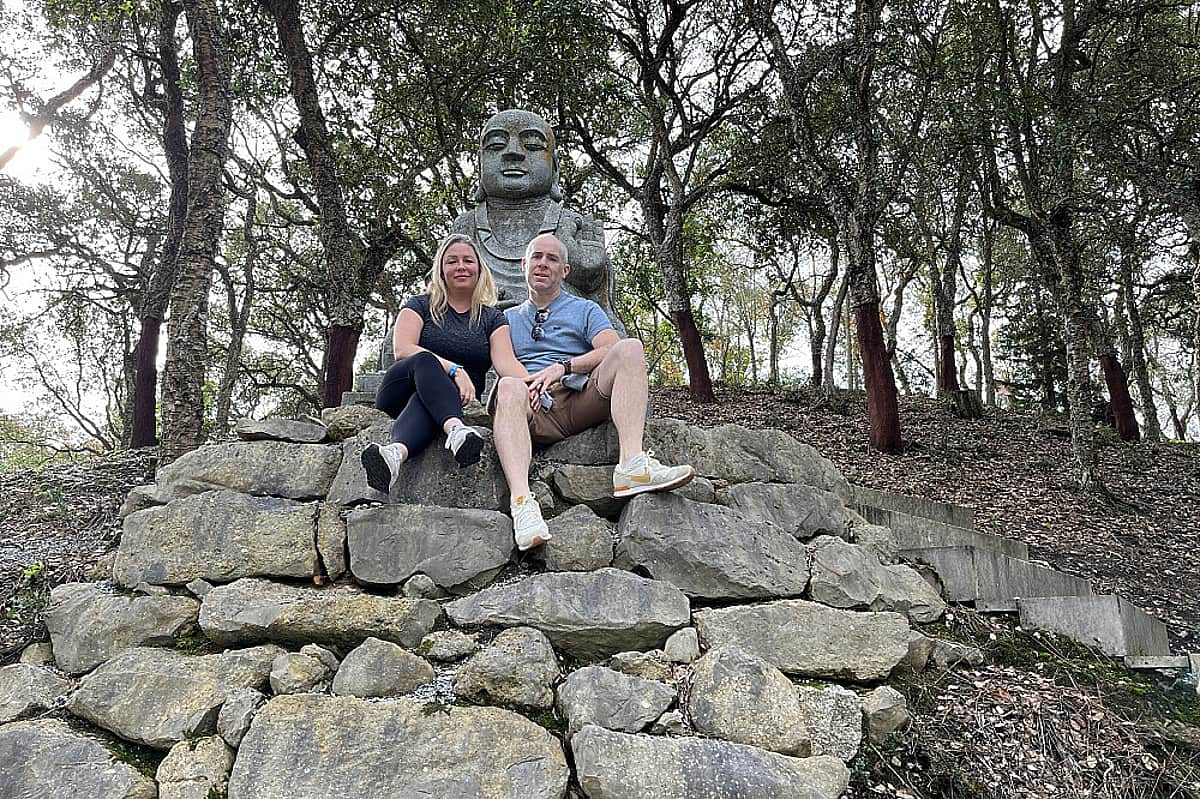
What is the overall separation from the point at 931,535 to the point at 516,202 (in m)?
3.24

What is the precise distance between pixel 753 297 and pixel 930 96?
13.7 metres

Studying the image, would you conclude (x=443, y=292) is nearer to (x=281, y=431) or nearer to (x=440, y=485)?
(x=440, y=485)

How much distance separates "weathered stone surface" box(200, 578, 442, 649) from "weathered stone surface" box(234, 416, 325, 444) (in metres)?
0.96

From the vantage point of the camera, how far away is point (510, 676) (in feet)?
8.64

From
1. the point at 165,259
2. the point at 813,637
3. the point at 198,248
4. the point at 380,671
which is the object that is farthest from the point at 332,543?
the point at 165,259

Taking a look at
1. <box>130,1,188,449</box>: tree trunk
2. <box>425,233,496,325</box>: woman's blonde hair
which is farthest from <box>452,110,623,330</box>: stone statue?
<box>130,1,188,449</box>: tree trunk

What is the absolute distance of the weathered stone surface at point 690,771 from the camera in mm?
2271

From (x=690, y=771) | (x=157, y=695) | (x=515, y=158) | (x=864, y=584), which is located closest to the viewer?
(x=690, y=771)

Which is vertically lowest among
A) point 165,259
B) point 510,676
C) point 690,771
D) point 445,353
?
point 690,771

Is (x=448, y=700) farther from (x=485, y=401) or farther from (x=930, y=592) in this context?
(x=930, y=592)

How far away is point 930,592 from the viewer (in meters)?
3.50

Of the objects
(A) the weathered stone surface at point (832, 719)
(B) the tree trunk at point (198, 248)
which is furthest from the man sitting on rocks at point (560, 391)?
(B) the tree trunk at point (198, 248)

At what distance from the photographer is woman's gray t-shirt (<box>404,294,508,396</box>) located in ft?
11.5

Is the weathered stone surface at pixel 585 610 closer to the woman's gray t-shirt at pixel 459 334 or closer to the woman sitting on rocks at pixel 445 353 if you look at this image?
the woman sitting on rocks at pixel 445 353
